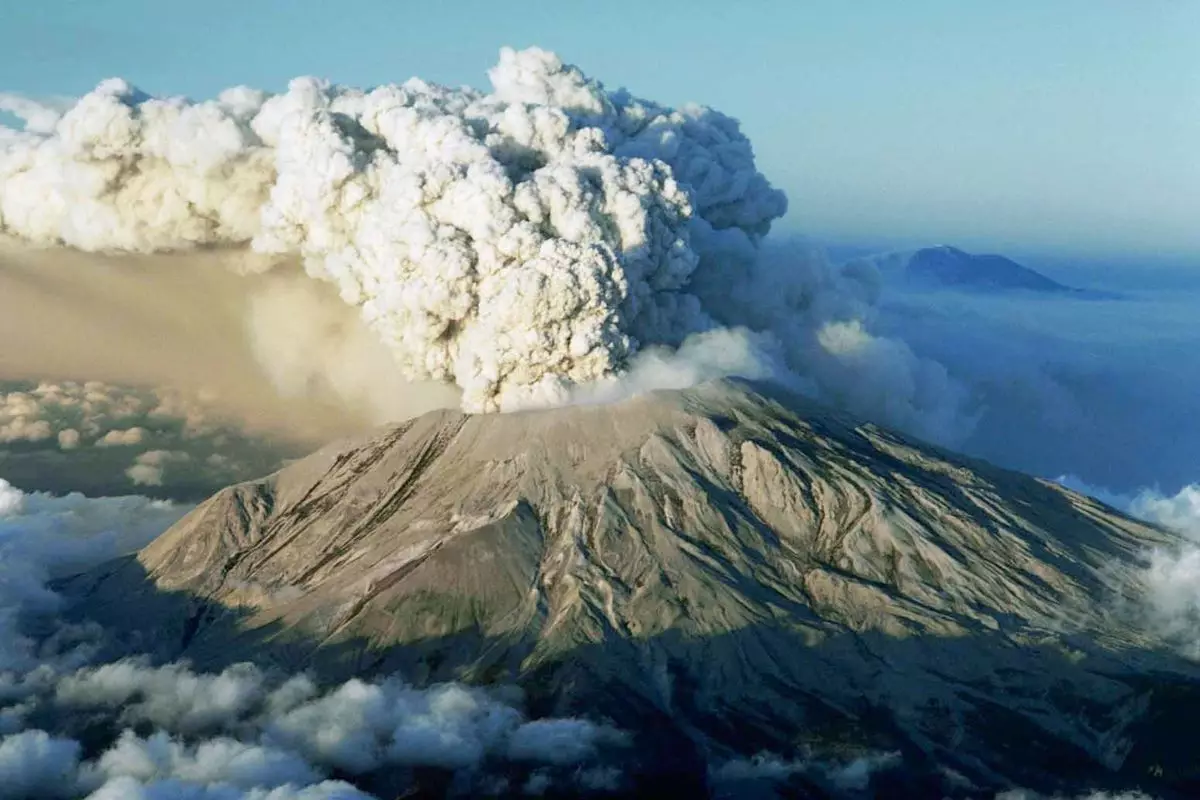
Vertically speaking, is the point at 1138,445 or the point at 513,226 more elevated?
the point at 513,226

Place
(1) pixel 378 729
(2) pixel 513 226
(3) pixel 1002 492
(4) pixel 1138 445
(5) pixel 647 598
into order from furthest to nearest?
(4) pixel 1138 445, (3) pixel 1002 492, (2) pixel 513 226, (5) pixel 647 598, (1) pixel 378 729

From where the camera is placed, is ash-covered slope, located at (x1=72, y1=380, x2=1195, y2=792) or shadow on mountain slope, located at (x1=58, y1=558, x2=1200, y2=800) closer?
shadow on mountain slope, located at (x1=58, y1=558, x2=1200, y2=800)

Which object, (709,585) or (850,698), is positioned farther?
(709,585)

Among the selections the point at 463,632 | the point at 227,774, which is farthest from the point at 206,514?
the point at 227,774

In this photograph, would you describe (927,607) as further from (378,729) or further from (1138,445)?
(1138,445)

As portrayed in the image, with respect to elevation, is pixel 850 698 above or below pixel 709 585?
below

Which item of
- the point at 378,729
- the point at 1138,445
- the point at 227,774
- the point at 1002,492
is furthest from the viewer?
the point at 1138,445

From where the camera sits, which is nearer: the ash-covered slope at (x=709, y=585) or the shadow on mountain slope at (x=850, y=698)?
the shadow on mountain slope at (x=850, y=698)

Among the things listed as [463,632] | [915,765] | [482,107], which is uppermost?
[482,107]
